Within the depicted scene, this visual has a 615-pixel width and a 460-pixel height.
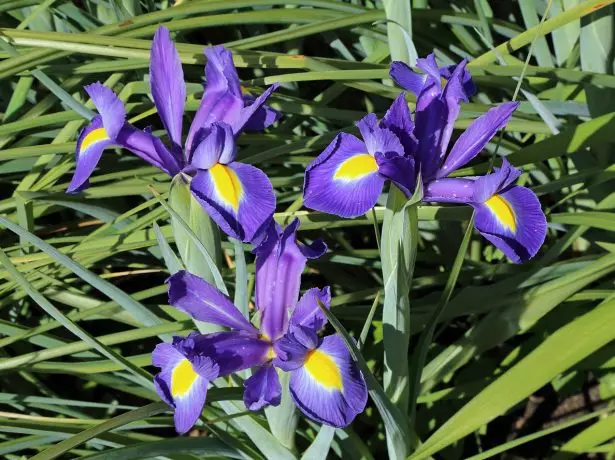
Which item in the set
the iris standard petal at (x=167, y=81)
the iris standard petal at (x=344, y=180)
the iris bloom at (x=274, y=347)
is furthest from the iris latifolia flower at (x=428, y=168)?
the iris standard petal at (x=167, y=81)

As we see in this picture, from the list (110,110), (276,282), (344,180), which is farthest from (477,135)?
(110,110)

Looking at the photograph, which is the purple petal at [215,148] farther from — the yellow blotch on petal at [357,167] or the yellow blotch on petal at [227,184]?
the yellow blotch on petal at [357,167]

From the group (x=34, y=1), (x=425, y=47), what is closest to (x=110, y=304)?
(x=34, y=1)

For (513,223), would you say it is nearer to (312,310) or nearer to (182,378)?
(312,310)

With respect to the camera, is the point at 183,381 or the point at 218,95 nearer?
the point at 183,381

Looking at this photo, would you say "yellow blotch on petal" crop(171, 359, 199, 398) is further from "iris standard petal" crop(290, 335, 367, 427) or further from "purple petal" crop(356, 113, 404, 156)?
"purple petal" crop(356, 113, 404, 156)

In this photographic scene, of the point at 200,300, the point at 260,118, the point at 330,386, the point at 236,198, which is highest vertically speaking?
the point at 260,118

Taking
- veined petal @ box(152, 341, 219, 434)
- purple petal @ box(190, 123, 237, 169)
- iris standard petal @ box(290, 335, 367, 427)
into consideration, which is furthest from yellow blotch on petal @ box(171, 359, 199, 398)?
purple petal @ box(190, 123, 237, 169)
